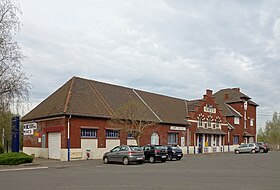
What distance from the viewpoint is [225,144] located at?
2344 inches

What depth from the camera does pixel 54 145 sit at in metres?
34.2

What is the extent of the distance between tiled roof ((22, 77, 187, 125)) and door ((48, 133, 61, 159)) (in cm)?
197

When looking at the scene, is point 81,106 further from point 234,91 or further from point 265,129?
point 265,129

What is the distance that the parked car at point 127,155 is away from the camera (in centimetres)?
2867

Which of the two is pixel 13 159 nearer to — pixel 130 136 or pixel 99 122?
pixel 99 122

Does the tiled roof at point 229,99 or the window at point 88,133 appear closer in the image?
the window at point 88,133

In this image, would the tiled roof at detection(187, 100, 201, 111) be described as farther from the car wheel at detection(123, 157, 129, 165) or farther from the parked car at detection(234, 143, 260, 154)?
the car wheel at detection(123, 157, 129, 165)

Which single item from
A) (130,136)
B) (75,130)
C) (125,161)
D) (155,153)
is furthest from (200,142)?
(125,161)

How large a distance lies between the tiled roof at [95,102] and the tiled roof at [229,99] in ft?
61.2

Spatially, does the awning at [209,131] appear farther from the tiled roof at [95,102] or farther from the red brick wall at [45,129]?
the red brick wall at [45,129]

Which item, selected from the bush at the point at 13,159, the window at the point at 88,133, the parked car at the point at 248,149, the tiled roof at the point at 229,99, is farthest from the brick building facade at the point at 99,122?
the tiled roof at the point at 229,99

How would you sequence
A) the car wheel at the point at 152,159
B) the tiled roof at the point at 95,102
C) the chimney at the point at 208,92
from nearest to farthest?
the car wheel at the point at 152,159, the tiled roof at the point at 95,102, the chimney at the point at 208,92

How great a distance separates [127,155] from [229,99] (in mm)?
45414

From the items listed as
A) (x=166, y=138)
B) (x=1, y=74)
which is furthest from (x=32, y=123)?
(x=166, y=138)
